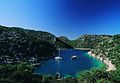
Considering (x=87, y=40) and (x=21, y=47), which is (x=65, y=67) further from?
(x=87, y=40)

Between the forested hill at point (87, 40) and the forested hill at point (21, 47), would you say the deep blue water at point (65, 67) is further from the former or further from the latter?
the forested hill at point (87, 40)

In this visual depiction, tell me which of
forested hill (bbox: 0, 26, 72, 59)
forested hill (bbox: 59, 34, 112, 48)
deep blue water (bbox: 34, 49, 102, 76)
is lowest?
deep blue water (bbox: 34, 49, 102, 76)

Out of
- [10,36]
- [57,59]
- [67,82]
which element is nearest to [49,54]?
Answer: [57,59]

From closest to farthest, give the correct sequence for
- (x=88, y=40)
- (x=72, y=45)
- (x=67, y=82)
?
1. (x=67, y=82)
2. (x=88, y=40)
3. (x=72, y=45)

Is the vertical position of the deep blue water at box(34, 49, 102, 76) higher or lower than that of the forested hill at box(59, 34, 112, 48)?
lower

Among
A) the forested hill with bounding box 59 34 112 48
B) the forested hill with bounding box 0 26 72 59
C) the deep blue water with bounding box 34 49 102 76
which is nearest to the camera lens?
the deep blue water with bounding box 34 49 102 76

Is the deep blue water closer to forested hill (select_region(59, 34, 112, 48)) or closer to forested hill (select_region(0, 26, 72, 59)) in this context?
forested hill (select_region(0, 26, 72, 59))

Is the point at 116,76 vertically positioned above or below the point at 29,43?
below

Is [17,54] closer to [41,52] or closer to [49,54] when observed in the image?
[41,52]

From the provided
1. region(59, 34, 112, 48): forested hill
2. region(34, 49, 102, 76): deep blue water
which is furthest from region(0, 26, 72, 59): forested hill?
region(59, 34, 112, 48): forested hill

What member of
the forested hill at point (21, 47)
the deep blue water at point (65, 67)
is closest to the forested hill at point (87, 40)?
the forested hill at point (21, 47)

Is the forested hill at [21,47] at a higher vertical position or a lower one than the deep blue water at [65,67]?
higher
